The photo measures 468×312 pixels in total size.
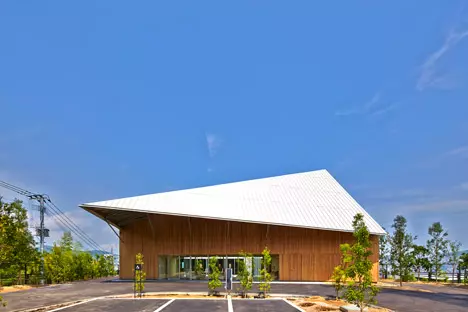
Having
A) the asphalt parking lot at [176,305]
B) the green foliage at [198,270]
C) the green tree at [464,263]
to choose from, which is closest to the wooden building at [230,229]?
the green foliage at [198,270]

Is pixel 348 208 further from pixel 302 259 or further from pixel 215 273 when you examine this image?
pixel 215 273

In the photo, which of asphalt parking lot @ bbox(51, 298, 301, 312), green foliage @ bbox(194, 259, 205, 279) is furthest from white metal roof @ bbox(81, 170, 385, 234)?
asphalt parking lot @ bbox(51, 298, 301, 312)

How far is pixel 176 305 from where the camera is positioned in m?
14.7

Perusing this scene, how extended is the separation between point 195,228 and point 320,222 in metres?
9.46

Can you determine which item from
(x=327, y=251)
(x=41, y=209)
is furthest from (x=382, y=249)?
(x=41, y=209)

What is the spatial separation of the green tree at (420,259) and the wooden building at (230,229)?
1226cm

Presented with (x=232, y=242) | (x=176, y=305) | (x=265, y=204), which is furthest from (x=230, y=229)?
(x=176, y=305)

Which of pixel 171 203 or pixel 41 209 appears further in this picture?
pixel 41 209

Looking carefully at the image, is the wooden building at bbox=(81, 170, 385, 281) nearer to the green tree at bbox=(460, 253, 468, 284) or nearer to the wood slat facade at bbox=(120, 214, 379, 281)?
the wood slat facade at bbox=(120, 214, 379, 281)

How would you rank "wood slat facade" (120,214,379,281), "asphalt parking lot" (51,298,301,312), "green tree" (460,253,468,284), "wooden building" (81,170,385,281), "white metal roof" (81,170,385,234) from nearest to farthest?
"asphalt parking lot" (51,298,301,312) < "white metal roof" (81,170,385,234) < "wooden building" (81,170,385,281) < "wood slat facade" (120,214,379,281) < "green tree" (460,253,468,284)

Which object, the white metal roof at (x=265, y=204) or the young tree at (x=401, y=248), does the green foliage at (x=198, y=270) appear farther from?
the young tree at (x=401, y=248)

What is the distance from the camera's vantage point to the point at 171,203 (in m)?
26.6

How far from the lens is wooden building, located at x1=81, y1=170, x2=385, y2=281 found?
25.8 m

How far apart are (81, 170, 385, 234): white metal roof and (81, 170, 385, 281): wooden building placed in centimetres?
7
